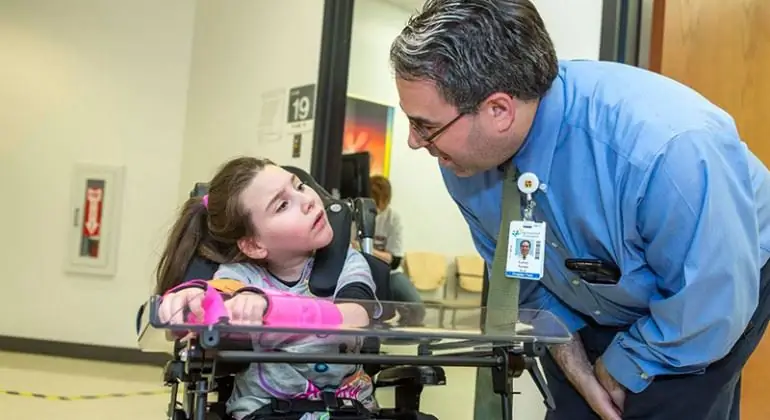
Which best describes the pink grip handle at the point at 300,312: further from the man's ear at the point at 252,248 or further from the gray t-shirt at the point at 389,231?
the gray t-shirt at the point at 389,231

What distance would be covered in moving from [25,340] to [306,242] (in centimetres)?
390

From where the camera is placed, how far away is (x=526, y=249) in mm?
1355

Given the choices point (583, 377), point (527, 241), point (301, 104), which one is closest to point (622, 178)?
point (527, 241)

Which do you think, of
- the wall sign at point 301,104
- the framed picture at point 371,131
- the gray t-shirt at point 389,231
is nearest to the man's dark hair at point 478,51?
the wall sign at point 301,104

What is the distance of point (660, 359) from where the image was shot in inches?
50.8

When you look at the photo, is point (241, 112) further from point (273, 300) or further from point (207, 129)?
point (273, 300)

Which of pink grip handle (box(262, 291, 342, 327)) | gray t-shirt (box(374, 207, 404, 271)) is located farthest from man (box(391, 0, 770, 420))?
gray t-shirt (box(374, 207, 404, 271))

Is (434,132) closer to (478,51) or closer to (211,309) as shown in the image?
(478,51)

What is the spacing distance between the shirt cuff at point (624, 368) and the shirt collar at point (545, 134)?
12.7 inches

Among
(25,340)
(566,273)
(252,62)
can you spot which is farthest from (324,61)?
(25,340)

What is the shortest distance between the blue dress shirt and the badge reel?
21 mm

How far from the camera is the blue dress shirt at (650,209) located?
1163mm

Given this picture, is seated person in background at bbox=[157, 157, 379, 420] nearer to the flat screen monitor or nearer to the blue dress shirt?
the blue dress shirt

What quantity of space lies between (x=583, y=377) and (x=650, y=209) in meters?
0.42
